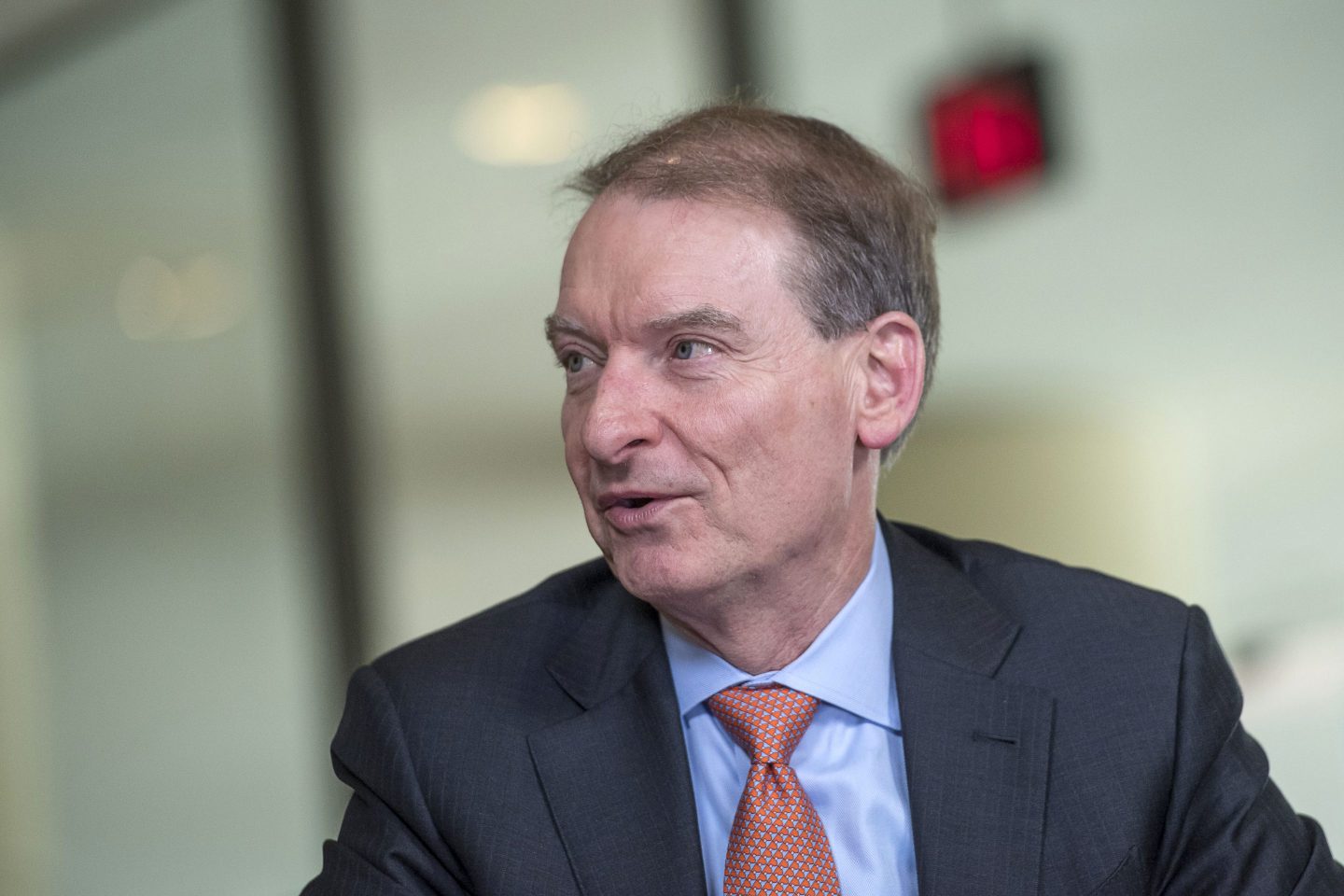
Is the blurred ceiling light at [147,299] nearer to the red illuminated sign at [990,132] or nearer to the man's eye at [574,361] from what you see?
the red illuminated sign at [990,132]

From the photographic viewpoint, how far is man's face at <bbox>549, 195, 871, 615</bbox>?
149 cm

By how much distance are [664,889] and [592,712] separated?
22 centimetres

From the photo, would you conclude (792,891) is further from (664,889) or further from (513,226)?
(513,226)

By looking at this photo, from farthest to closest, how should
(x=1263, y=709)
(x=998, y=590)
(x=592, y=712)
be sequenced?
(x=1263, y=709)
(x=998, y=590)
(x=592, y=712)

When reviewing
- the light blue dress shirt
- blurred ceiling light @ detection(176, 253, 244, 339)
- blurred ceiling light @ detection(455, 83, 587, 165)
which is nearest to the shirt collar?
the light blue dress shirt

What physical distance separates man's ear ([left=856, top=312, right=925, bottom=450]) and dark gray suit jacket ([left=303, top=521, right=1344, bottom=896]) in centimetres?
21

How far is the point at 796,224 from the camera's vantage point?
154 centimetres

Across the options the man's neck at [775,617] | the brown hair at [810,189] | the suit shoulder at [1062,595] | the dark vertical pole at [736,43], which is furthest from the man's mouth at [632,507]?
the dark vertical pole at [736,43]

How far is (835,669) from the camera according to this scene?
5.29 feet

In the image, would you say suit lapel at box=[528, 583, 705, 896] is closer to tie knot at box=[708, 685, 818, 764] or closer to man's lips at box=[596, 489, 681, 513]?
tie knot at box=[708, 685, 818, 764]

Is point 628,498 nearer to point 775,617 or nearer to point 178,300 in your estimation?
point 775,617

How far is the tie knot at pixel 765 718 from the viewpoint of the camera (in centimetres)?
153

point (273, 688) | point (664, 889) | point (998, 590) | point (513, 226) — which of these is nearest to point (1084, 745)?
point (998, 590)

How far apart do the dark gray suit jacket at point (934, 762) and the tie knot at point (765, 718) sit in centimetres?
6
